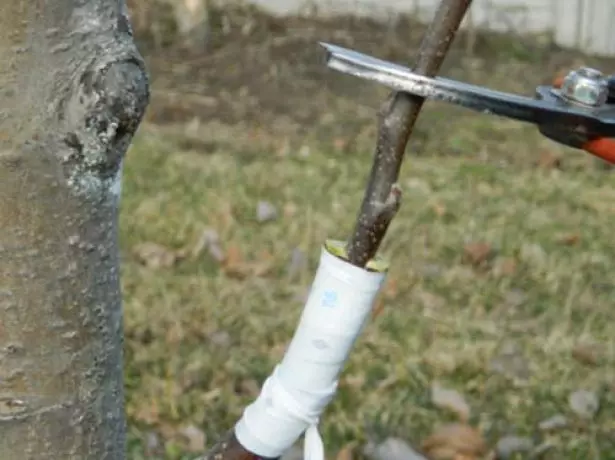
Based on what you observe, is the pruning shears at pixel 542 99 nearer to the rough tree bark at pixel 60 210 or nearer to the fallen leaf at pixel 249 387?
the rough tree bark at pixel 60 210

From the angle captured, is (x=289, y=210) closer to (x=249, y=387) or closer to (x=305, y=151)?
(x=305, y=151)

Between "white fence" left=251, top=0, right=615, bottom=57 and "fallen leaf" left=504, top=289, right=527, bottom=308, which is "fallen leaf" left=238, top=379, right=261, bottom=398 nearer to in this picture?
"fallen leaf" left=504, top=289, right=527, bottom=308

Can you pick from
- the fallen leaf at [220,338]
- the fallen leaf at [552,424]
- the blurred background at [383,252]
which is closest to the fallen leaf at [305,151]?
the blurred background at [383,252]

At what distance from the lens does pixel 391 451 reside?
219 cm

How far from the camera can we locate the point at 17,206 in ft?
3.39

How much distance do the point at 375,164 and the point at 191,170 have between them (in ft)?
9.82

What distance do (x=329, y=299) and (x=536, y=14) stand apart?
5.67 metres

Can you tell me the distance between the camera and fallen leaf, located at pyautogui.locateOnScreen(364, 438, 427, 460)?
2182 mm

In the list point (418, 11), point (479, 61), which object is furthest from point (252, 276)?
point (418, 11)

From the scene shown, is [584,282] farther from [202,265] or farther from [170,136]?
[170,136]

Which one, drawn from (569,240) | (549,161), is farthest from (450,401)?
(549,161)

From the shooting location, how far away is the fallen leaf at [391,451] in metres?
2.18

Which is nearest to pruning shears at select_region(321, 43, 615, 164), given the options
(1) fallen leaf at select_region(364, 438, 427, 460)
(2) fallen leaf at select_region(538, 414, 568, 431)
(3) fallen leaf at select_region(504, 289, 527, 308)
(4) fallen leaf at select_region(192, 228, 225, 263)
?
(1) fallen leaf at select_region(364, 438, 427, 460)

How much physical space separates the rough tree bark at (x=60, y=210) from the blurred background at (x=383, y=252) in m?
1.13
